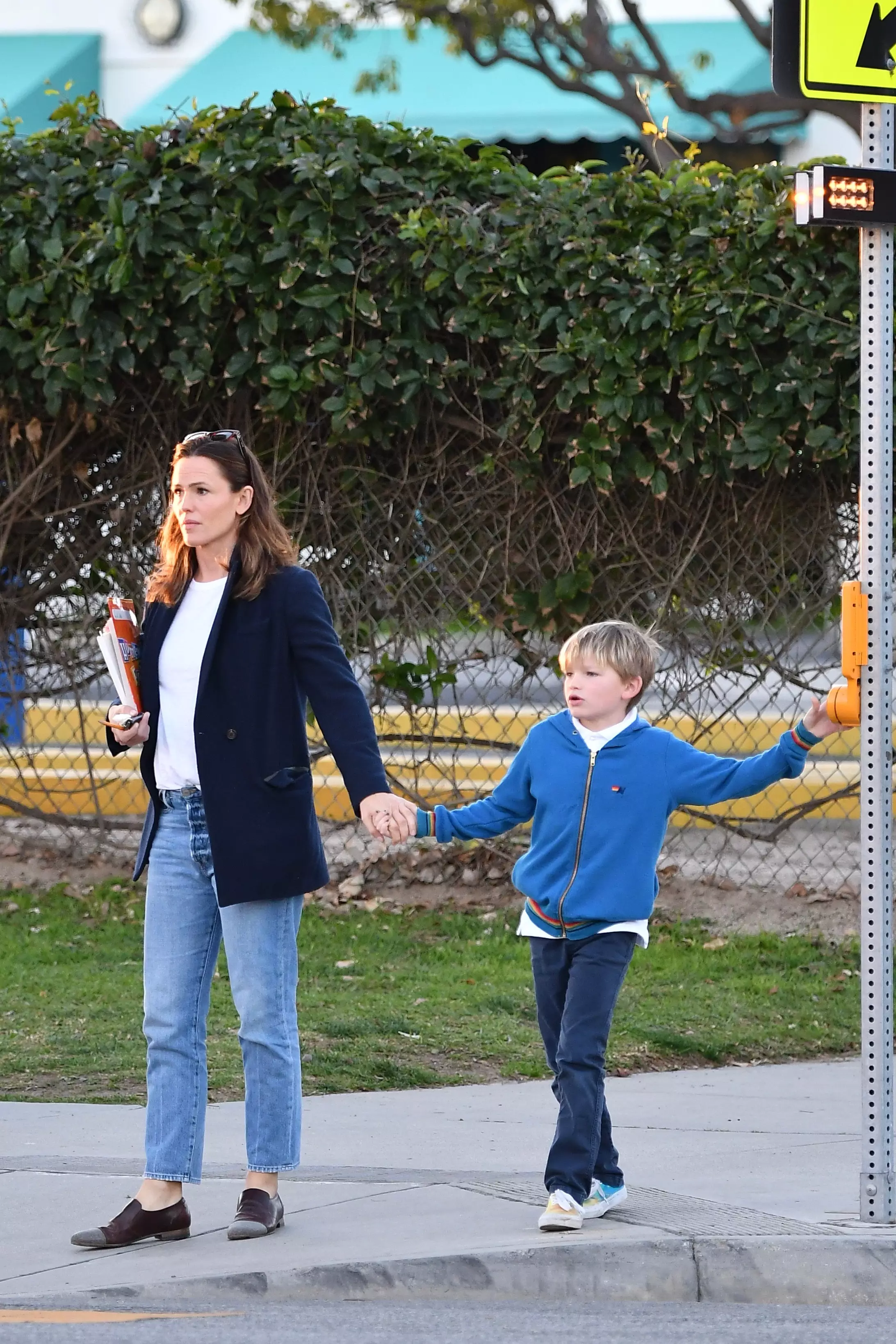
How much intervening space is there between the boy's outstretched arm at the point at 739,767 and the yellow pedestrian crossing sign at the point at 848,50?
4.62ft

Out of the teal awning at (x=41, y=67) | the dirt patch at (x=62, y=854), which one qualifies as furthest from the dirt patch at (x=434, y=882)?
the teal awning at (x=41, y=67)

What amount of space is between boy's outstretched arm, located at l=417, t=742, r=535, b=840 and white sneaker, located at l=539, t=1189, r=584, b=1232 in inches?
34.1

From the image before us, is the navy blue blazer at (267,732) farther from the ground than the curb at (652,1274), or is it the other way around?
the navy blue blazer at (267,732)

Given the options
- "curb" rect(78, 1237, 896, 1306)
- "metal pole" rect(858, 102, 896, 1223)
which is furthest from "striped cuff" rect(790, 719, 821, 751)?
"curb" rect(78, 1237, 896, 1306)

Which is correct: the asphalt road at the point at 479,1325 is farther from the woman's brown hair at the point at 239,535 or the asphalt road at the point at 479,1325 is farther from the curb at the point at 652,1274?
the woman's brown hair at the point at 239,535

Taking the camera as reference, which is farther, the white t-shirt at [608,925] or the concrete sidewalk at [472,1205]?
the white t-shirt at [608,925]

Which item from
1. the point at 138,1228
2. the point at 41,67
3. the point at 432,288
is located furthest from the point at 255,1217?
the point at 41,67

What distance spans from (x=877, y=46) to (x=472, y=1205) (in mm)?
2890

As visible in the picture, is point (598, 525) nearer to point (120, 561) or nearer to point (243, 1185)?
point (120, 561)

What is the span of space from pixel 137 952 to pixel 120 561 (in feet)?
6.40

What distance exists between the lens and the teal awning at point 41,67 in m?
18.5

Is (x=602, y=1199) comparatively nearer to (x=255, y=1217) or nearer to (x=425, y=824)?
(x=255, y=1217)

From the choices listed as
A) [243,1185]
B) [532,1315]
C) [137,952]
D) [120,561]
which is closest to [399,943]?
[137,952]

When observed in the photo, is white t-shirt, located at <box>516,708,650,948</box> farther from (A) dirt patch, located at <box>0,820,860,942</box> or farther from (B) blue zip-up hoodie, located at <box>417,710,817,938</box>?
(A) dirt patch, located at <box>0,820,860,942</box>
